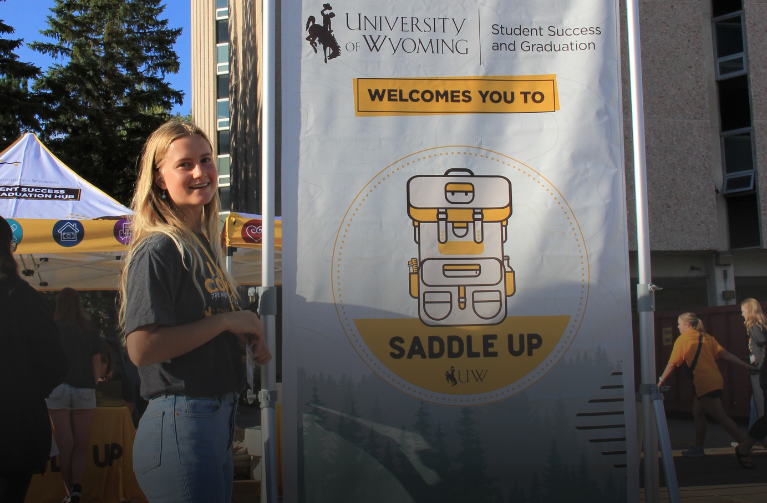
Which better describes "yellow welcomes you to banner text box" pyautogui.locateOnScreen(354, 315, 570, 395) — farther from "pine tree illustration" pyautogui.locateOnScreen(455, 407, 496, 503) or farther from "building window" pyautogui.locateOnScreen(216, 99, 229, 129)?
"building window" pyautogui.locateOnScreen(216, 99, 229, 129)

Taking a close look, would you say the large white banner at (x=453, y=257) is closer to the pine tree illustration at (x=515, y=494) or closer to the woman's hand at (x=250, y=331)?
the pine tree illustration at (x=515, y=494)

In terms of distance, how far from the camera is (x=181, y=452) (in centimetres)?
151

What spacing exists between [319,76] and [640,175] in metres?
1.34

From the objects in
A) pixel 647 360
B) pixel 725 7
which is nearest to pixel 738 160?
pixel 725 7

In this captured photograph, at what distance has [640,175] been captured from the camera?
2.42m

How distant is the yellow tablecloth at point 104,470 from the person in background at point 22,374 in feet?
7.64

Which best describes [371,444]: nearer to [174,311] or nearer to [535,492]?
[535,492]

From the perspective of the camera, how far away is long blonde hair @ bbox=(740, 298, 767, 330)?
21.8 feet

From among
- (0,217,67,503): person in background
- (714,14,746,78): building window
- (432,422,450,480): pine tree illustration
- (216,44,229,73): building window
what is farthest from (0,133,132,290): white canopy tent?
(216,44,229,73): building window

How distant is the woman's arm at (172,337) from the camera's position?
4.93ft

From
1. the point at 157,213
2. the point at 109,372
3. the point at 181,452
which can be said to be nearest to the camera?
the point at 181,452

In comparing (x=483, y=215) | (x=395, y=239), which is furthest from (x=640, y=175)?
(x=395, y=239)

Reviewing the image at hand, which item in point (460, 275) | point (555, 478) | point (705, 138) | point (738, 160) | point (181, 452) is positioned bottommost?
point (555, 478)

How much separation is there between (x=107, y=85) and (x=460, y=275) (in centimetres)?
2204
